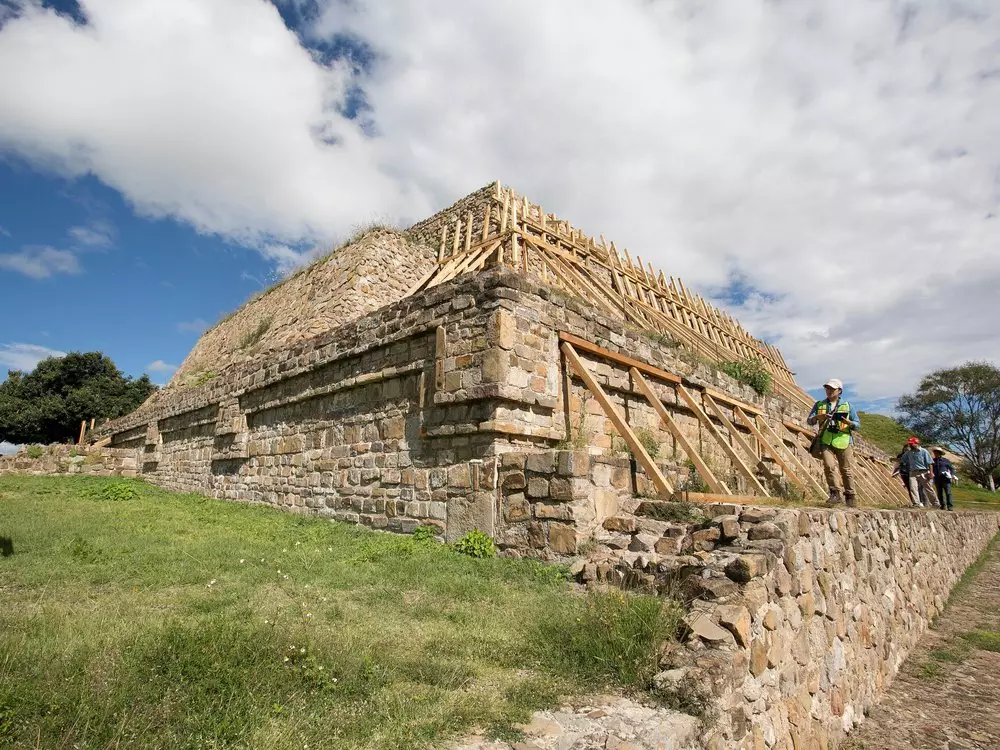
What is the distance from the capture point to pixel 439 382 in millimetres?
7711

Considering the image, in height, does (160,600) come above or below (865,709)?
above

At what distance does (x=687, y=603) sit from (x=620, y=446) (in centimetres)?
421

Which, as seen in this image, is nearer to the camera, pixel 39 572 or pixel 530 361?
pixel 39 572

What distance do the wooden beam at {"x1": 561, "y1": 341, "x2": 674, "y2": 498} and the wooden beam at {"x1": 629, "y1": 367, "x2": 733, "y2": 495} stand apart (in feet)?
1.53

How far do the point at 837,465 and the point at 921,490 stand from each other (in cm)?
1089

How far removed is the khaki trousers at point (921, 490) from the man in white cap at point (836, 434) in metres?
9.23

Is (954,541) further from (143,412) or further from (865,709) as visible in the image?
(143,412)

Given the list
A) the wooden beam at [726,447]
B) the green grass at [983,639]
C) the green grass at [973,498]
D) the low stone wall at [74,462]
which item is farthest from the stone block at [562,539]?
the green grass at [973,498]

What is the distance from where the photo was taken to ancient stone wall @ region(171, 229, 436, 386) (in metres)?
16.8

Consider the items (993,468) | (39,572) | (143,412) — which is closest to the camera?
(39,572)

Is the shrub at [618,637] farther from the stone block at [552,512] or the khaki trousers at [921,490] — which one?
the khaki trousers at [921,490]

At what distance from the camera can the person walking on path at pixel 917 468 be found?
16078 mm

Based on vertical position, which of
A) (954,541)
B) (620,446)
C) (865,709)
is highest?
(620,446)

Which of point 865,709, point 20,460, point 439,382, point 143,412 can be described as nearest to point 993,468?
point 865,709
